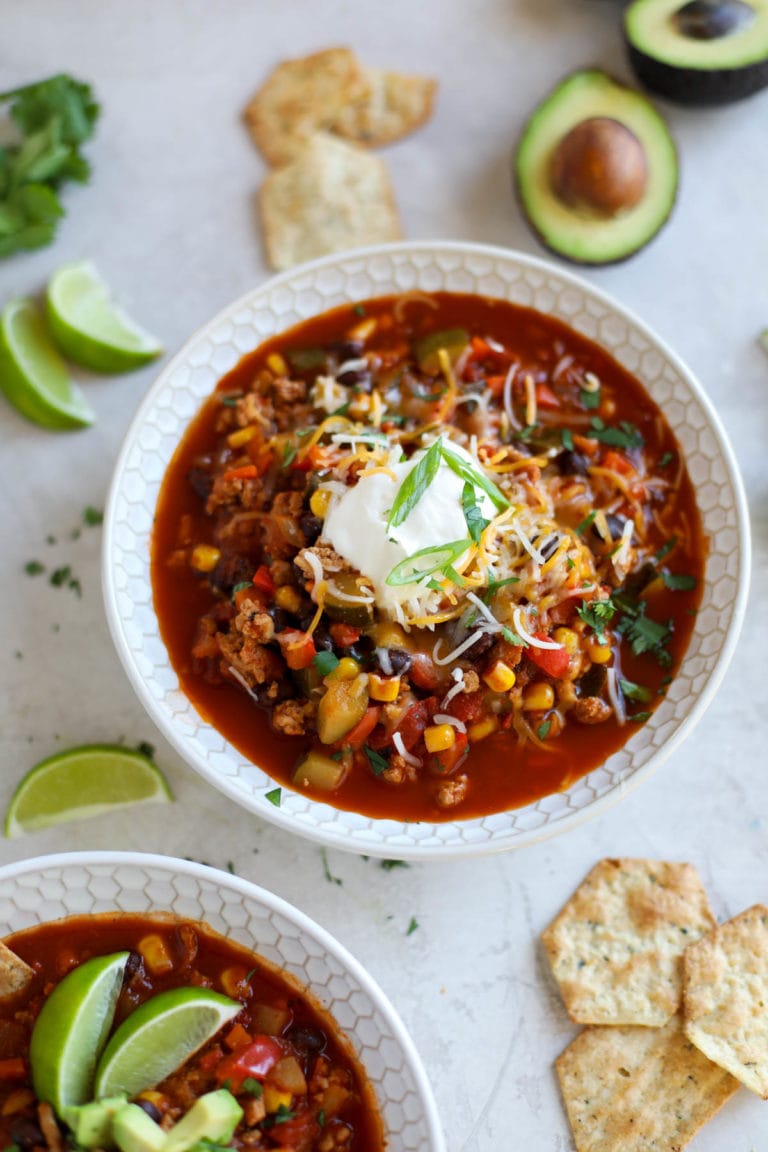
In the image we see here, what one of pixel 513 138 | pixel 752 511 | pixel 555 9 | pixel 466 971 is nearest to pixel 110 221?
pixel 513 138

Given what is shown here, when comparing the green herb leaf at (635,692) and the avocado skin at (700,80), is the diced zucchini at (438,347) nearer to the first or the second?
the green herb leaf at (635,692)

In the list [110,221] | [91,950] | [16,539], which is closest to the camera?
[91,950]

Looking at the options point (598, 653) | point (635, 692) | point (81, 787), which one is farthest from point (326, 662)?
point (81, 787)

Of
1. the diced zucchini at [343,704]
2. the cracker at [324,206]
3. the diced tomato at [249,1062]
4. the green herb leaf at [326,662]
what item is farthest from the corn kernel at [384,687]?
the cracker at [324,206]

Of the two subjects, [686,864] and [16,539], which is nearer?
[686,864]

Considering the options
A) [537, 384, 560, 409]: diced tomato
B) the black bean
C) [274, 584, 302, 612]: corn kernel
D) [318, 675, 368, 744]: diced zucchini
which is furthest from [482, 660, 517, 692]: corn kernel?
[537, 384, 560, 409]: diced tomato

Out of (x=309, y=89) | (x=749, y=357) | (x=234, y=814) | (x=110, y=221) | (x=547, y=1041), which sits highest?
(x=309, y=89)

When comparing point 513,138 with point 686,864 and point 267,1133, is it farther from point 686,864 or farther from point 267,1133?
point 267,1133
